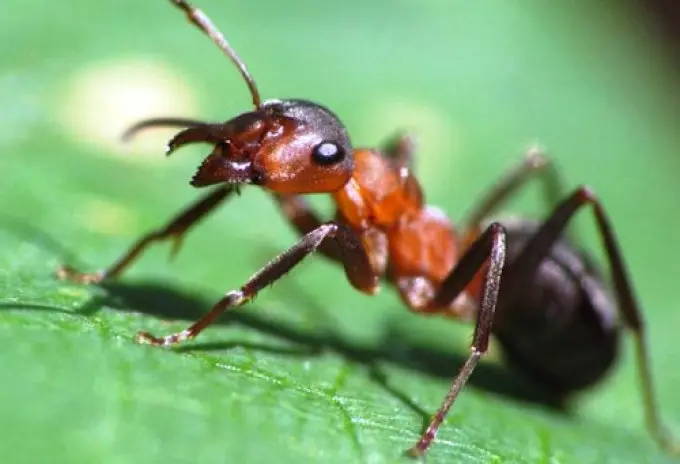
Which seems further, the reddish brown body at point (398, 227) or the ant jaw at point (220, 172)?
→ the reddish brown body at point (398, 227)

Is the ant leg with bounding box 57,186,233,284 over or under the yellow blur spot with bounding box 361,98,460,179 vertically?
under

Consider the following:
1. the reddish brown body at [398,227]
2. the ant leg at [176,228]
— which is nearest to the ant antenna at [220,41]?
the ant leg at [176,228]

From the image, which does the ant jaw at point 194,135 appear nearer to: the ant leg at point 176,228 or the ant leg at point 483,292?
the ant leg at point 176,228

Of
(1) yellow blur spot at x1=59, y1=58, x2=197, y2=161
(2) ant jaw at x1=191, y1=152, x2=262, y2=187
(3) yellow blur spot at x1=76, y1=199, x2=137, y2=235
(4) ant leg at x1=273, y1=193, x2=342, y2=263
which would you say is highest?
(2) ant jaw at x1=191, y1=152, x2=262, y2=187

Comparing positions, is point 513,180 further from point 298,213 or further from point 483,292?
point 483,292

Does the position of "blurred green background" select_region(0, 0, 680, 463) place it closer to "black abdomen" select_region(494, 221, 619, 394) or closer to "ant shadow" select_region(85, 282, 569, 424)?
"ant shadow" select_region(85, 282, 569, 424)

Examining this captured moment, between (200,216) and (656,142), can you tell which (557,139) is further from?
(200,216)

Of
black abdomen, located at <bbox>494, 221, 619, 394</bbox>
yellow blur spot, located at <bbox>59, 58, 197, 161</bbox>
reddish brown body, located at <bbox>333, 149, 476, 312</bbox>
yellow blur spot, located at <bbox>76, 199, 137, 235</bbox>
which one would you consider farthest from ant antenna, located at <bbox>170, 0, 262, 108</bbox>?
yellow blur spot, located at <bbox>59, 58, 197, 161</bbox>
